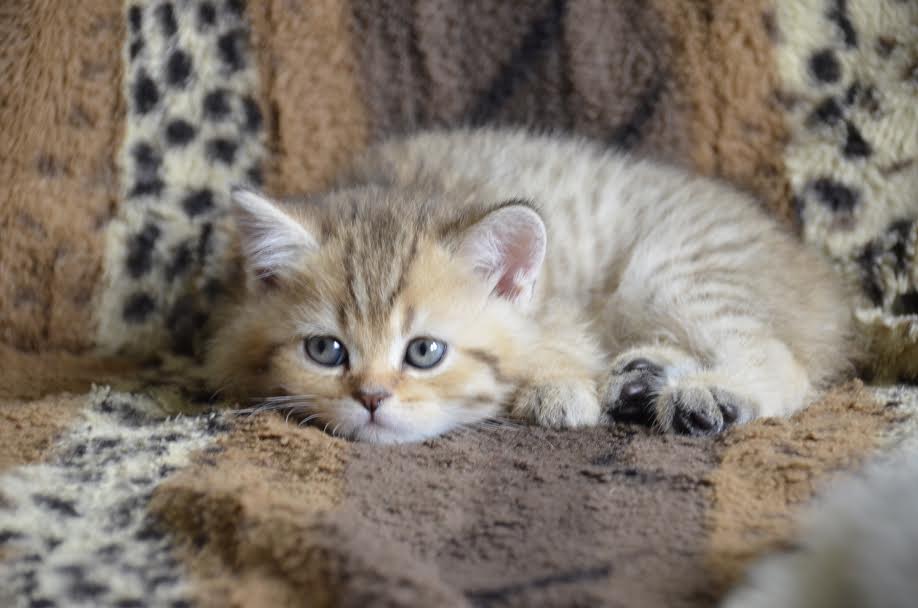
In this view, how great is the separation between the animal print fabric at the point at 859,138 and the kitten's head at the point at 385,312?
2.33 ft

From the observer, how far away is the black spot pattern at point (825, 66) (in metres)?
1.97

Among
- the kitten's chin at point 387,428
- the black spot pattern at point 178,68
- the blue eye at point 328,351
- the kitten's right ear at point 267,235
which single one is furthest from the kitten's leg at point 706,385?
the black spot pattern at point 178,68

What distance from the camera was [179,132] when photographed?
2031 mm

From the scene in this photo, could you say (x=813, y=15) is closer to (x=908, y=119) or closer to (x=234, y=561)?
(x=908, y=119)

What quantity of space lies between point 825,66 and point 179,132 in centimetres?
132

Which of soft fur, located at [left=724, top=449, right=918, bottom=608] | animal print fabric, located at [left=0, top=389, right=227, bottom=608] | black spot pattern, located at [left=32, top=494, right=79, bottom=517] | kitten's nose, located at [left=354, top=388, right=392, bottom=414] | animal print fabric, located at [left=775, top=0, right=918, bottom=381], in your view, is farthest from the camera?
animal print fabric, located at [left=775, top=0, right=918, bottom=381]

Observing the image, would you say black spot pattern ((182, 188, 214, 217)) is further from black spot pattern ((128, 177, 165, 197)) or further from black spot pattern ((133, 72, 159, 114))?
black spot pattern ((133, 72, 159, 114))

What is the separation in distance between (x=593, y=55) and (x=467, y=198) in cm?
47

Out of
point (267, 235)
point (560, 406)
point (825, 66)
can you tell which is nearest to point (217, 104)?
point (267, 235)

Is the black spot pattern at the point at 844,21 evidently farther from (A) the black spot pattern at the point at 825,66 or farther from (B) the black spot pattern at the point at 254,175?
(B) the black spot pattern at the point at 254,175

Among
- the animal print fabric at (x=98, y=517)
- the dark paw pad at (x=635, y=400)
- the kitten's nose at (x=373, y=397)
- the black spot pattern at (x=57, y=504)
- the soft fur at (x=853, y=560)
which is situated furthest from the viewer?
the dark paw pad at (x=635, y=400)

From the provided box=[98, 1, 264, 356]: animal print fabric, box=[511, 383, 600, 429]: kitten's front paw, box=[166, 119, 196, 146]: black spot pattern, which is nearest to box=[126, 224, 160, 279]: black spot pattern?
box=[98, 1, 264, 356]: animal print fabric

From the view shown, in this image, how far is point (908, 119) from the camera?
1911mm

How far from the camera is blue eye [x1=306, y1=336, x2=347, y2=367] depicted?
1561 millimetres
